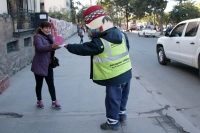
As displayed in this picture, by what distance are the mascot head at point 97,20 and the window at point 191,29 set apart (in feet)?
19.3

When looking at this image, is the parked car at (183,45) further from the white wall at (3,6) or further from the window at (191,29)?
the white wall at (3,6)

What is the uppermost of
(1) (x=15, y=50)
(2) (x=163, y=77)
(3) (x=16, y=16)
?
(3) (x=16, y=16)

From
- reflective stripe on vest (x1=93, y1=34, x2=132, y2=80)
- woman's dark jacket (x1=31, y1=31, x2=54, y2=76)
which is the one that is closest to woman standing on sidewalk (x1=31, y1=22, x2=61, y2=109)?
woman's dark jacket (x1=31, y1=31, x2=54, y2=76)

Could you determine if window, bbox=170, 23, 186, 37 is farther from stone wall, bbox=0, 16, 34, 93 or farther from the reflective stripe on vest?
the reflective stripe on vest

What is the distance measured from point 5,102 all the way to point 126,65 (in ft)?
10.4

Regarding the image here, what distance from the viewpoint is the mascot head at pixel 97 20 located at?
5156mm

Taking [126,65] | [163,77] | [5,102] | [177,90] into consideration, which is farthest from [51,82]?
[163,77]

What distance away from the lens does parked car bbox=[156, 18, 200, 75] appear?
10219 mm

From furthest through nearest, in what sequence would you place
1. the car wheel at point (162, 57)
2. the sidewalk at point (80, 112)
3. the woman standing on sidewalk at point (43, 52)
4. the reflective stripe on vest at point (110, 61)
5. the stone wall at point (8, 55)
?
the car wheel at point (162, 57) < the stone wall at point (8, 55) < the woman standing on sidewalk at point (43, 52) < the sidewalk at point (80, 112) < the reflective stripe on vest at point (110, 61)

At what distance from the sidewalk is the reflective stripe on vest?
2.85ft

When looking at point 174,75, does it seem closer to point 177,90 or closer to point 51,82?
point 177,90

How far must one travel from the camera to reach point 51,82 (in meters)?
6.66

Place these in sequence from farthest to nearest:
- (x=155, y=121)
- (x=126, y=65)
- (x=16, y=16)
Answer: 1. (x=16, y=16)
2. (x=155, y=121)
3. (x=126, y=65)

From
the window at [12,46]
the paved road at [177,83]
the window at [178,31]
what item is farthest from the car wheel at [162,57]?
the window at [12,46]
